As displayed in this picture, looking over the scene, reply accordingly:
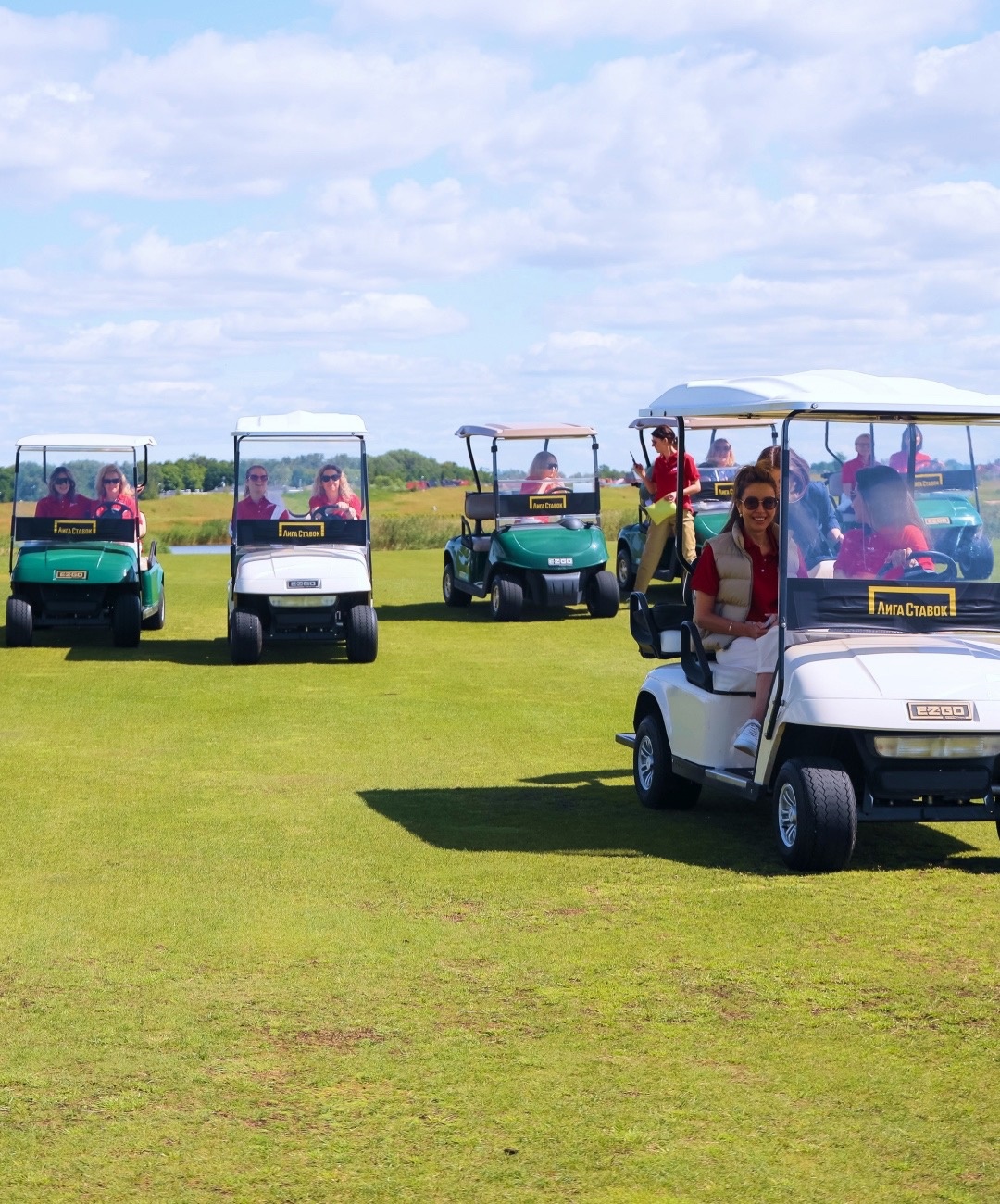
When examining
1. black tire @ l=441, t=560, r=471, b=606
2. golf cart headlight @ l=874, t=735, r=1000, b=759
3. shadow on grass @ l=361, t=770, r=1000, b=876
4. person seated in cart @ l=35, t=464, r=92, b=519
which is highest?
→ person seated in cart @ l=35, t=464, r=92, b=519

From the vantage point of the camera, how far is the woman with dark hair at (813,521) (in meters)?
6.34

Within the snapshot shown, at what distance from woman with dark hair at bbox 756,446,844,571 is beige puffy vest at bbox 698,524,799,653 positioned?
1.85 feet

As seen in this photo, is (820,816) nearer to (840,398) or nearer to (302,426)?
(840,398)

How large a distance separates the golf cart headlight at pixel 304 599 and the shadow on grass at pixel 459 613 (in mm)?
3409

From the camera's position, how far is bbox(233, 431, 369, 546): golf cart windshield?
1362 cm

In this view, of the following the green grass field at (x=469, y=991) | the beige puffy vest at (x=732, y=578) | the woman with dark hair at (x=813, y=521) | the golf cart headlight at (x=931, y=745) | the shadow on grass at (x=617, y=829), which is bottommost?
Result: the green grass field at (x=469, y=991)

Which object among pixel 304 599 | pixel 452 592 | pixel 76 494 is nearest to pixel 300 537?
pixel 304 599

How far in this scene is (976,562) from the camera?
21.2 feet

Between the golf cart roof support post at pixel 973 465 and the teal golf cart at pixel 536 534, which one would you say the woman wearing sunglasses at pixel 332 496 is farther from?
the golf cart roof support post at pixel 973 465

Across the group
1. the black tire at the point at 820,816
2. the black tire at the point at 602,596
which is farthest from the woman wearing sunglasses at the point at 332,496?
the black tire at the point at 820,816

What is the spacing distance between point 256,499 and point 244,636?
1378mm

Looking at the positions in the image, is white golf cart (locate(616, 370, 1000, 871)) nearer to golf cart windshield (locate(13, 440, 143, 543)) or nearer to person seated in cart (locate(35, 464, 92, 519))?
golf cart windshield (locate(13, 440, 143, 543))

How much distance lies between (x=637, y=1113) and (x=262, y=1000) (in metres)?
1.27

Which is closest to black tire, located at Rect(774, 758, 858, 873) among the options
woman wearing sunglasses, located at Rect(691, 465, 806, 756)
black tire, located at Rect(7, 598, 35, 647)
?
woman wearing sunglasses, located at Rect(691, 465, 806, 756)
